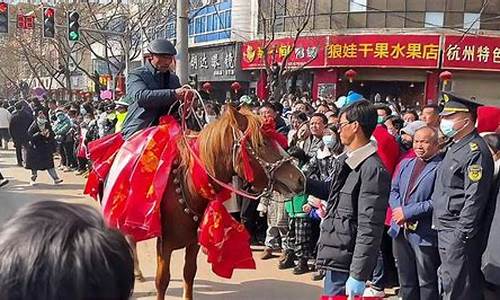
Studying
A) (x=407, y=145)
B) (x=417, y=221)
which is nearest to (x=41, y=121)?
(x=407, y=145)

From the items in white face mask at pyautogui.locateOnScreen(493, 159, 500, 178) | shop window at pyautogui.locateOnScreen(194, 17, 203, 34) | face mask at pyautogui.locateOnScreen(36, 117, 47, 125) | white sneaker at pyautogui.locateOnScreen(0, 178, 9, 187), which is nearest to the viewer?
white face mask at pyautogui.locateOnScreen(493, 159, 500, 178)

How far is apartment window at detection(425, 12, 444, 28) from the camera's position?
80.4ft

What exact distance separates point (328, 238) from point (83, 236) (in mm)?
2760

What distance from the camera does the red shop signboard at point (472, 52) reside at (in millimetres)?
23406

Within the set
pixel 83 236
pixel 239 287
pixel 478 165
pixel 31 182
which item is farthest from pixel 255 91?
pixel 83 236

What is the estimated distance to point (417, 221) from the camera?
4.56 meters

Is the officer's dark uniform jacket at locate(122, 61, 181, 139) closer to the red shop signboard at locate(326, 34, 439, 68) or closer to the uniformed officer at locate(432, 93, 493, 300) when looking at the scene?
the uniformed officer at locate(432, 93, 493, 300)

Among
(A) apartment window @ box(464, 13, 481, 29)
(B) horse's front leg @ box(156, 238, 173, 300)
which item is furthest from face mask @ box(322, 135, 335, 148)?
(A) apartment window @ box(464, 13, 481, 29)

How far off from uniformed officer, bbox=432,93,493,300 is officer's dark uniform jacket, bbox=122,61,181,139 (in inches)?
90.8

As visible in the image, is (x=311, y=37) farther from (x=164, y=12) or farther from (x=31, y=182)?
(x=31, y=182)

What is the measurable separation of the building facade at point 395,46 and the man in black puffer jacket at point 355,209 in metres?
19.5

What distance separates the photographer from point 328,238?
369cm

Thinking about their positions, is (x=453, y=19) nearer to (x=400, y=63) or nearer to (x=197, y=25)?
(x=400, y=63)

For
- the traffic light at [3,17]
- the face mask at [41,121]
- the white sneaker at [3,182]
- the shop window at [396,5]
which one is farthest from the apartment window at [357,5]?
the white sneaker at [3,182]
